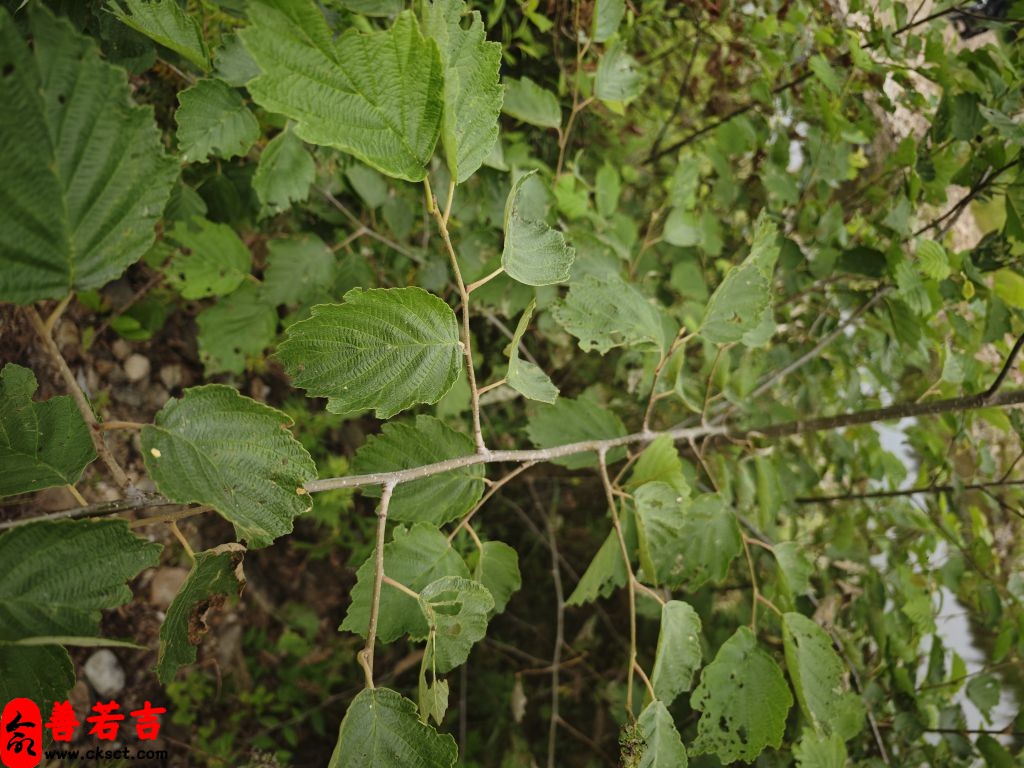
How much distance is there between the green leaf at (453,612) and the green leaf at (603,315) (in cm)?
42

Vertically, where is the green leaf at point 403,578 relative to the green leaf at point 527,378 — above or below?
below

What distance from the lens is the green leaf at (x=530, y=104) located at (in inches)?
44.5

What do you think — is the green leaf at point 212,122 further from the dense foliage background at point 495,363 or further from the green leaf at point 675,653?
the green leaf at point 675,653

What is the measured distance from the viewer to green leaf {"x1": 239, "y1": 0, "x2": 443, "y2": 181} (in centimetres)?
52

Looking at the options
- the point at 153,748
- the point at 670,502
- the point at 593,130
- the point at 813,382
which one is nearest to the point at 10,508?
the point at 153,748

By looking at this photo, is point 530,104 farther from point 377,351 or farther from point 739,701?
point 739,701

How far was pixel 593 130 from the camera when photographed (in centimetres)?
190

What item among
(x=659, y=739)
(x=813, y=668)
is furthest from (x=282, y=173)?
(x=813, y=668)

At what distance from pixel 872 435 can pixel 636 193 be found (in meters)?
1.00

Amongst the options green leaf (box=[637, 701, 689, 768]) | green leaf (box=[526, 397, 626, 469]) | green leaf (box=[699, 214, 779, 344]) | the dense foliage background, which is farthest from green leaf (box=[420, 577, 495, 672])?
green leaf (box=[699, 214, 779, 344])

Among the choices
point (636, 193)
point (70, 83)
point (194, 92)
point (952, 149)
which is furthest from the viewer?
point (636, 193)

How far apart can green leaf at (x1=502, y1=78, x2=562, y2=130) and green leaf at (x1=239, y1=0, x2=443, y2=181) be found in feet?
1.98

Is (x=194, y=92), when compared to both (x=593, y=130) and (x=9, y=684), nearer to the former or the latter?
(x=9, y=684)

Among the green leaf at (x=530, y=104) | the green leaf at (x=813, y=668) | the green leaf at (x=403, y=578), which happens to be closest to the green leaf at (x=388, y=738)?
the green leaf at (x=403, y=578)
